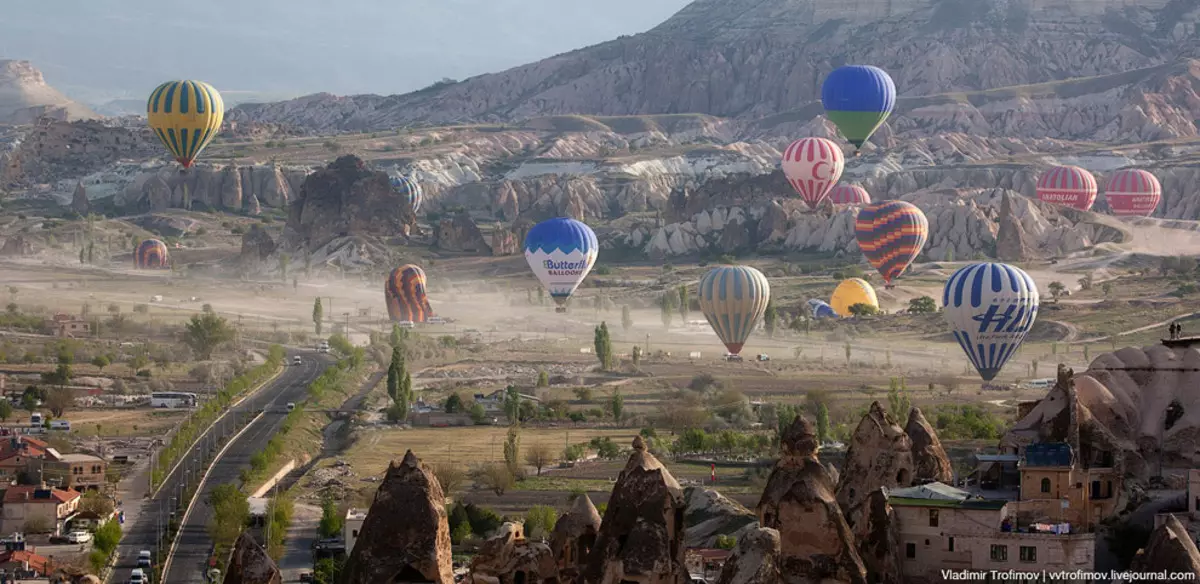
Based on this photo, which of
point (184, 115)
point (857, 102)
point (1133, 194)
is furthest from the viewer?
point (1133, 194)

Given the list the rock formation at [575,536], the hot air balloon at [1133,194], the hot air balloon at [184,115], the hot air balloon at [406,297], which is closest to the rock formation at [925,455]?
the rock formation at [575,536]

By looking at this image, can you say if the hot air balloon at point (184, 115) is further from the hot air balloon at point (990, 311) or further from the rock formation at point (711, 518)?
the rock formation at point (711, 518)

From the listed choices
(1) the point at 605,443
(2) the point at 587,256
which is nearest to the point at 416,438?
(1) the point at 605,443

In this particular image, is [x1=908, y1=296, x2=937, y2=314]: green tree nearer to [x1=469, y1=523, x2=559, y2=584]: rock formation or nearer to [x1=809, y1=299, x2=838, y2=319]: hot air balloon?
[x1=809, y1=299, x2=838, y2=319]: hot air balloon

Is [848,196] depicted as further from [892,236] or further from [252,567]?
[252,567]

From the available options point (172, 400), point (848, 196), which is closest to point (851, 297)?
point (172, 400)

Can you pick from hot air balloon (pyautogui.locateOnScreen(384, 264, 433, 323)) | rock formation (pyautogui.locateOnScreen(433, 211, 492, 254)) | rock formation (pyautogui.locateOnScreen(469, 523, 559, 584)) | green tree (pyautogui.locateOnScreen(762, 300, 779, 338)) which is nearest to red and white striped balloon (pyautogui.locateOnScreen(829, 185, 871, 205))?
rock formation (pyautogui.locateOnScreen(433, 211, 492, 254))

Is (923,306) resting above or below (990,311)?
below
